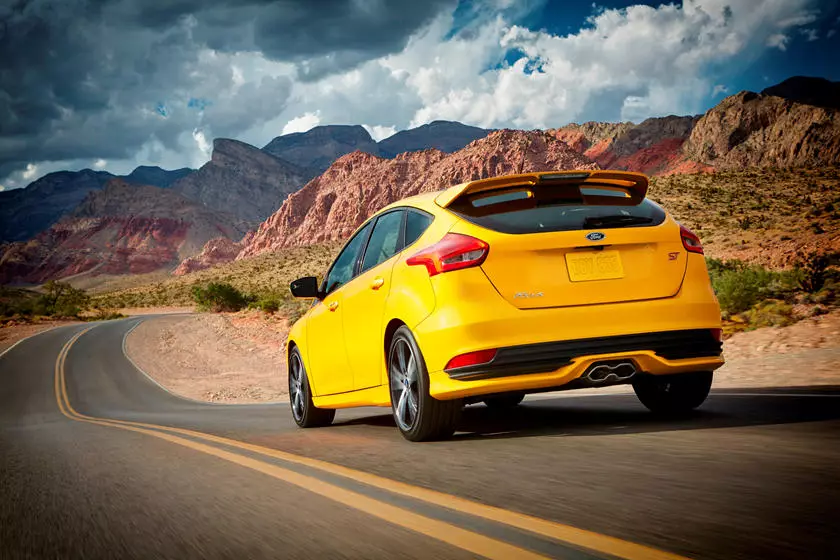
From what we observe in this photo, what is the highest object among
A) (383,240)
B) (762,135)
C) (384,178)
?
(384,178)

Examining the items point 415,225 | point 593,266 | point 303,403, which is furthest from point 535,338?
point 303,403

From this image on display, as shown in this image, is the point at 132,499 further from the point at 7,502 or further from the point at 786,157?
the point at 786,157

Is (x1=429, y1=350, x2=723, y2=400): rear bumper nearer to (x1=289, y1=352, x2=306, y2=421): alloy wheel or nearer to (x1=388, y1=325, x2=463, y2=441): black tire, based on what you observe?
(x1=388, y1=325, x2=463, y2=441): black tire

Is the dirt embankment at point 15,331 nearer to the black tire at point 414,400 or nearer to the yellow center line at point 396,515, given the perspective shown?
the black tire at point 414,400

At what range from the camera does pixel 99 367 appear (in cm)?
3444

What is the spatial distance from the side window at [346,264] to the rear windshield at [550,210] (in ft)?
6.07

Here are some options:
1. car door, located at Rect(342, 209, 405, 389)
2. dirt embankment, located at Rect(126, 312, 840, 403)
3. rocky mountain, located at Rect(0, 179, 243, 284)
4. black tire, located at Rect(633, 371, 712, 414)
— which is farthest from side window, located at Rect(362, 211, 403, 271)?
rocky mountain, located at Rect(0, 179, 243, 284)

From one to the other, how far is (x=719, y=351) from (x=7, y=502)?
15.8ft

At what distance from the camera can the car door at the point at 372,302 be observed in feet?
19.5

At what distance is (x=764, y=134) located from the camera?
121 meters

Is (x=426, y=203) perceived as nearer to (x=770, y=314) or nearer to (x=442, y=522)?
(x=442, y=522)

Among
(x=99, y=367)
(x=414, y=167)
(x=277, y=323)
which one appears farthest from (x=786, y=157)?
(x=99, y=367)

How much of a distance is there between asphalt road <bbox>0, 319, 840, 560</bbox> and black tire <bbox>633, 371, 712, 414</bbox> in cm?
16

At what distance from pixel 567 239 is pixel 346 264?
2862 mm
